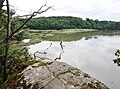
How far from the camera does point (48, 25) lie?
105 meters

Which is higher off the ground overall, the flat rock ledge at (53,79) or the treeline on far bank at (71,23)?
the flat rock ledge at (53,79)

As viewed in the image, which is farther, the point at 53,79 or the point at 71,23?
the point at 71,23

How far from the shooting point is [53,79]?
3.70 metres

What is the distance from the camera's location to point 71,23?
133 meters

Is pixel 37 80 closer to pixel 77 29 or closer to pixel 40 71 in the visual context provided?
pixel 40 71

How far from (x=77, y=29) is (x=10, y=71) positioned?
130m

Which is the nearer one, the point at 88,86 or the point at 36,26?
the point at 88,86

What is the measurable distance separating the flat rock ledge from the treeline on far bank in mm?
90928

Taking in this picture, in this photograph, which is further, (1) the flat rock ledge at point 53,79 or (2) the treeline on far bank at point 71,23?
(2) the treeline on far bank at point 71,23

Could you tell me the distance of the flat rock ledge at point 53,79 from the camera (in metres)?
3.63

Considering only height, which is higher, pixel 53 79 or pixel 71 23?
pixel 53 79

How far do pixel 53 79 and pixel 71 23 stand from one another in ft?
426

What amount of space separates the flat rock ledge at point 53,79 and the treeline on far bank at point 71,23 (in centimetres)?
9093

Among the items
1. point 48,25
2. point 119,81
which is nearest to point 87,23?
point 48,25
